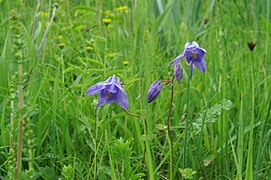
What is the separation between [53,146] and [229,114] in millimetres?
614

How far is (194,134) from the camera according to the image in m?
1.63

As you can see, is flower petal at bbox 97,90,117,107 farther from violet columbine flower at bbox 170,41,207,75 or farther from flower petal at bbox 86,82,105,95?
violet columbine flower at bbox 170,41,207,75

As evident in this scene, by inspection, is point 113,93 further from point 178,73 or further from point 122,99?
point 178,73

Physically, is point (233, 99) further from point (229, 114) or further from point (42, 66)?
point (42, 66)

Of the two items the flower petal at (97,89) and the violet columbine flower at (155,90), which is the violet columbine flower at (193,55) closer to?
the violet columbine flower at (155,90)

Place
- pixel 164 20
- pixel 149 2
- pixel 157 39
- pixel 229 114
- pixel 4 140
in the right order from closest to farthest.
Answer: pixel 4 140 → pixel 229 114 → pixel 157 39 → pixel 149 2 → pixel 164 20

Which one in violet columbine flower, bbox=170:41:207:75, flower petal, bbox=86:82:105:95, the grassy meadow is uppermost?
violet columbine flower, bbox=170:41:207:75

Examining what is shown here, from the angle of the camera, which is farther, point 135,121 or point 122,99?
point 135,121

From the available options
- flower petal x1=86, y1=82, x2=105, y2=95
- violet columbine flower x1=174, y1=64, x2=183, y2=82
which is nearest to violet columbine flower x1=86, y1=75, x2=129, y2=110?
flower petal x1=86, y1=82, x2=105, y2=95

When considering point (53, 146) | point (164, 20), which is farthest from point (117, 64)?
point (164, 20)

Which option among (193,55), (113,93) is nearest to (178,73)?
(193,55)

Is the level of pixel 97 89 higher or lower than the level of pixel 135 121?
higher

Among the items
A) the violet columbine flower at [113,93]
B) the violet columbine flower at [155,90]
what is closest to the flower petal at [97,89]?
the violet columbine flower at [113,93]

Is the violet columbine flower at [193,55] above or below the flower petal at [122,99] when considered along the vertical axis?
above
